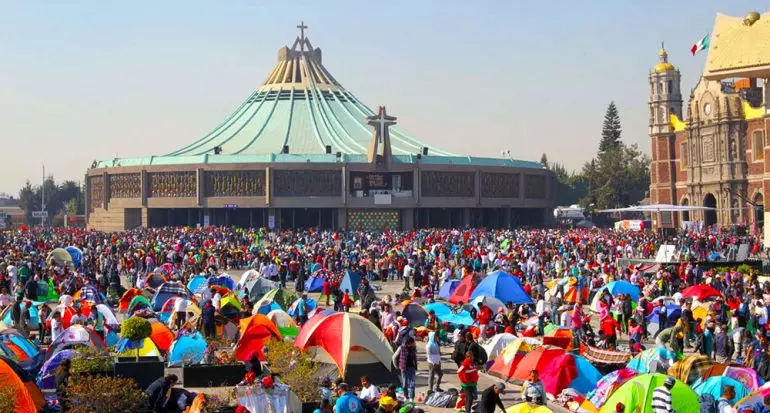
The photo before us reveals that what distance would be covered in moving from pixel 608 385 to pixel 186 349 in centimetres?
614

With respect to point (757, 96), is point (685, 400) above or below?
below

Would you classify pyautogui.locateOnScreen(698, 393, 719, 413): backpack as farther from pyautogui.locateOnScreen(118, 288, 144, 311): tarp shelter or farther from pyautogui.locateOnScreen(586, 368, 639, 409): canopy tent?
pyautogui.locateOnScreen(118, 288, 144, 311): tarp shelter

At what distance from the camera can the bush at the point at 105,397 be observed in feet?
36.8

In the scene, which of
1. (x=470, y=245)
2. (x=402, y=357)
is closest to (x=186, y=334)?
(x=402, y=357)

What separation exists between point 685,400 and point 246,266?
28.5 metres

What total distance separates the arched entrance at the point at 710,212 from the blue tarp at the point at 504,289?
41.8m

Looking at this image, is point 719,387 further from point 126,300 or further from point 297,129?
point 297,129

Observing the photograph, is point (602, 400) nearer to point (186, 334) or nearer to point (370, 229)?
point (186, 334)

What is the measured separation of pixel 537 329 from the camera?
18859mm

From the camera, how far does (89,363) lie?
1378 cm

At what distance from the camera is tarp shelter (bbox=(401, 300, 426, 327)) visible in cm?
2013

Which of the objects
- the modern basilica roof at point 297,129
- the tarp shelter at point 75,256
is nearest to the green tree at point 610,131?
the modern basilica roof at point 297,129

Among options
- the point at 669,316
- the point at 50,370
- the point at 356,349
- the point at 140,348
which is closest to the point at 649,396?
the point at 356,349

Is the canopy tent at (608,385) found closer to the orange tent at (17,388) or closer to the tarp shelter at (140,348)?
the tarp shelter at (140,348)
